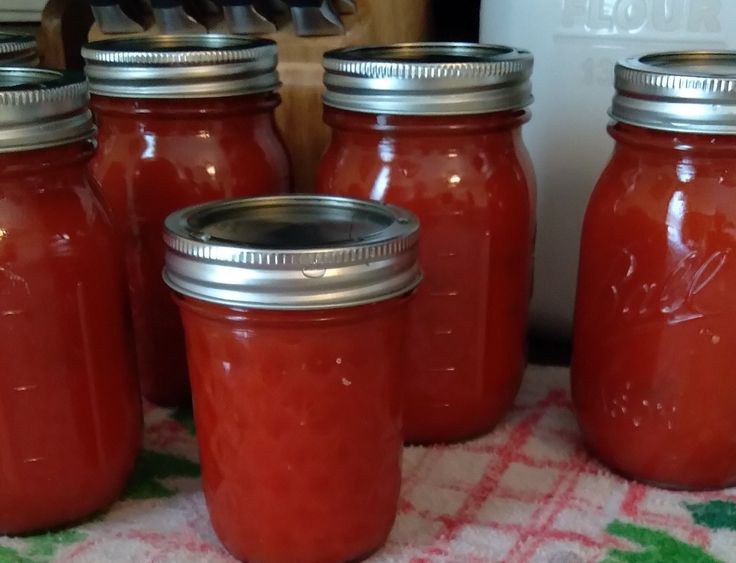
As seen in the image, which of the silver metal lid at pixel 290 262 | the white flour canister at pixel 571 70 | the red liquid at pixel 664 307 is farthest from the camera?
the white flour canister at pixel 571 70

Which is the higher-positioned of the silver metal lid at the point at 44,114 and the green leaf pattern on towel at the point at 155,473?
the silver metal lid at the point at 44,114

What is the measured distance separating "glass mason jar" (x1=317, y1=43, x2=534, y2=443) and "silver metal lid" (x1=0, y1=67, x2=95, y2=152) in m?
0.19

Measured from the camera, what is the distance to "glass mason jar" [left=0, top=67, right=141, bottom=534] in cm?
53

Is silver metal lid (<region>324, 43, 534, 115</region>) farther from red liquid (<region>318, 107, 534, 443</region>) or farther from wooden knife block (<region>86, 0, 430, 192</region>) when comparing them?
wooden knife block (<region>86, 0, 430, 192</region>)

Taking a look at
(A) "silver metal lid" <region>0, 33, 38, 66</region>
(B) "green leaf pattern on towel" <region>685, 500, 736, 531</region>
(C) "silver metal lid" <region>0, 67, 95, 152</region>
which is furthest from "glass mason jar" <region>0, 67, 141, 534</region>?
(B) "green leaf pattern on towel" <region>685, 500, 736, 531</region>

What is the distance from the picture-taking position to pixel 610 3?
76cm

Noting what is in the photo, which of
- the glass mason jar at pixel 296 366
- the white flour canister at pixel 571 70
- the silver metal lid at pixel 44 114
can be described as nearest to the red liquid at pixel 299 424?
the glass mason jar at pixel 296 366

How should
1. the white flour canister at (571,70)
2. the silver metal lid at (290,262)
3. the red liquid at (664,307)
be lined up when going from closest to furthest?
1. the silver metal lid at (290,262)
2. the red liquid at (664,307)
3. the white flour canister at (571,70)

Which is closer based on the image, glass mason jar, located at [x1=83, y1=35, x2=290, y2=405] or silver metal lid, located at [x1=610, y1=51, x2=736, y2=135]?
silver metal lid, located at [x1=610, y1=51, x2=736, y2=135]

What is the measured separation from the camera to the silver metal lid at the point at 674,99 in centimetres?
56

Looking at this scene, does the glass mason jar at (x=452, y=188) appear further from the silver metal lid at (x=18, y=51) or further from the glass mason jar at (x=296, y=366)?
the silver metal lid at (x=18, y=51)

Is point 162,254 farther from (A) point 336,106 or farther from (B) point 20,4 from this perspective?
(B) point 20,4

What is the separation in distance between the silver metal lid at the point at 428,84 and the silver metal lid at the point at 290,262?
95 mm

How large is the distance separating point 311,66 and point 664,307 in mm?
396
